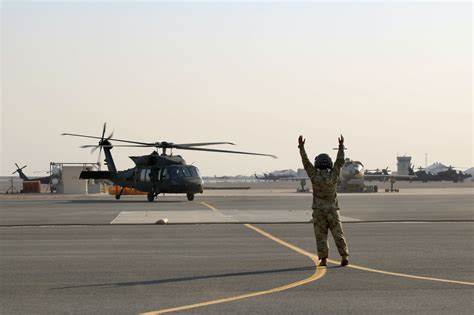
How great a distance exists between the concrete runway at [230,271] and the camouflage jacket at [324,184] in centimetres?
117

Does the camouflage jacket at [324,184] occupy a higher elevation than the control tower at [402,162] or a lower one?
lower

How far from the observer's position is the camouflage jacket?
47.0ft

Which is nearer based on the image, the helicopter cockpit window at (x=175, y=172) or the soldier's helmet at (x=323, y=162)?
the soldier's helmet at (x=323, y=162)

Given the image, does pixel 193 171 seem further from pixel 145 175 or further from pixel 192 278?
pixel 192 278

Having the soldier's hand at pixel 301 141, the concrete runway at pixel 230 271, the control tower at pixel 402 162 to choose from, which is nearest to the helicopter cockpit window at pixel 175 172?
the concrete runway at pixel 230 271

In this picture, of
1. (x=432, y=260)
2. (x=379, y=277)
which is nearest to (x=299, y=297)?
(x=379, y=277)

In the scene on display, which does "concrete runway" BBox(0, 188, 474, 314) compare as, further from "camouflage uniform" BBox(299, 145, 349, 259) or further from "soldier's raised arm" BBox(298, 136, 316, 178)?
"soldier's raised arm" BBox(298, 136, 316, 178)

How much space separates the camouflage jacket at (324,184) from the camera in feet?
47.0

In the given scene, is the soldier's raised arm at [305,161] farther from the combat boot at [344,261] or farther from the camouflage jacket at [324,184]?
the combat boot at [344,261]

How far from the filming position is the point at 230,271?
13.6 meters

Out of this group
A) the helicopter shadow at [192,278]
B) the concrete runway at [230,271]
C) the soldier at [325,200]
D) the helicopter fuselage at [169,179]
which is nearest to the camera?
the concrete runway at [230,271]

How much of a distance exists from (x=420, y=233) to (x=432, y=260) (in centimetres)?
723

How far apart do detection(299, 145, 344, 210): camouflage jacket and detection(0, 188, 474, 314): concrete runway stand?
1.17 meters

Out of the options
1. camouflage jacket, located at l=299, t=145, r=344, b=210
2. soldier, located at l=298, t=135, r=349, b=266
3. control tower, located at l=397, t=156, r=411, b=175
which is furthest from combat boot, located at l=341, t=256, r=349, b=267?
control tower, located at l=397, t=156, r=411, b=175
